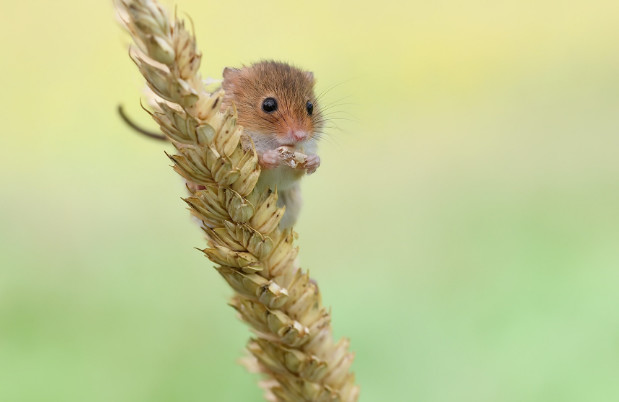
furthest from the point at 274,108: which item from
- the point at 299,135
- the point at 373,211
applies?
the point at 373,211

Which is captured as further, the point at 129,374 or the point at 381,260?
the point at 381,260

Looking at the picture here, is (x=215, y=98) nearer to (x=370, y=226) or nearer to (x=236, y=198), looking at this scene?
(x=236, y=198)

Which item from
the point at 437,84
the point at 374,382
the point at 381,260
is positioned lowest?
the point at 374,382

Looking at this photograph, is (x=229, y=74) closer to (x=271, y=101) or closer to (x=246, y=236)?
(x=271, y=101)

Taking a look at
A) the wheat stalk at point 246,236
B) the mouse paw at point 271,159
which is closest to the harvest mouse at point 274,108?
the mouse paw at point 271,159

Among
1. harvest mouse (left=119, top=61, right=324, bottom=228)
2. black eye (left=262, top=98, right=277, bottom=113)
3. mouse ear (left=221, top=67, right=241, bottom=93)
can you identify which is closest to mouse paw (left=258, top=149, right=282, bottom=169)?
harvest mouse (left=119, top=61, right=324, bottom=228)

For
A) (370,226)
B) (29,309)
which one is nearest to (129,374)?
(29,309)

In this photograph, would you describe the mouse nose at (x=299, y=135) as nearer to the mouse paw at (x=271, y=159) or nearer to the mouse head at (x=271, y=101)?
the mouse head at (x=271, y=101)
